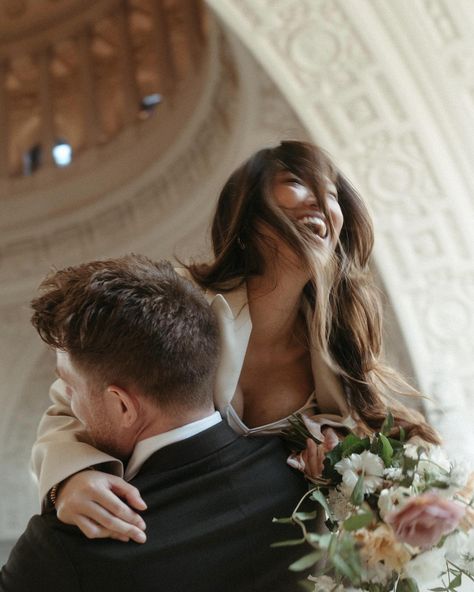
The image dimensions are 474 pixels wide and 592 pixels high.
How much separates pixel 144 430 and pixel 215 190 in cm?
449

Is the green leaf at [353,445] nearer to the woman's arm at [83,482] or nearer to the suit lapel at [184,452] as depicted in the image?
the suit lapel at [184,452]

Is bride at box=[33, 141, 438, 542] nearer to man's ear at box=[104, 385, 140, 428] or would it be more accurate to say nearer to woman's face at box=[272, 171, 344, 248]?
woman's face at box=[272, 171, 344, 248]

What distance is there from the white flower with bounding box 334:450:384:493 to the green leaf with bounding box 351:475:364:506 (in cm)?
3

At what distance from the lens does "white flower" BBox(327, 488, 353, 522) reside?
4.09 feet

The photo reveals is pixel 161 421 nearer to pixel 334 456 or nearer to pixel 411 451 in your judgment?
pixel 334 456

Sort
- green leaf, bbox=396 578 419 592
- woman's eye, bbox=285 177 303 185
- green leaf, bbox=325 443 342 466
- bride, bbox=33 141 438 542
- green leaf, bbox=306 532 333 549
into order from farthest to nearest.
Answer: woman's eye, bbox=285 177 303 185 < bride, bbox=33 141 438 542 < green leaf, bbox=325 443 342 466 < green leaf, bbox=396 578 419 592 < green leaf, bbox=306 532 333 549

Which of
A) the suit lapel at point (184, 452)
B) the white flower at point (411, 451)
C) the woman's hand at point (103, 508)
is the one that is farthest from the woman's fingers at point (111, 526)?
the white flower at point (411, 451)

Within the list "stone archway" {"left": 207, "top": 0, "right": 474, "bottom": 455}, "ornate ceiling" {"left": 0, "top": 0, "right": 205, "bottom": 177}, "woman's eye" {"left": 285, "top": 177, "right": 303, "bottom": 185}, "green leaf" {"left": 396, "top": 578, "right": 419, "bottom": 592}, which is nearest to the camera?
"green leaf" {"left": 396, "top": 578, "right": 419, "bottom": 592}

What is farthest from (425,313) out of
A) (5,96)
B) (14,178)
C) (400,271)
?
(5,96)

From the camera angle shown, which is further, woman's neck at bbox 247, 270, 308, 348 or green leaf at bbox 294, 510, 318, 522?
woman's neck at bbox 247, 270, 308, 348

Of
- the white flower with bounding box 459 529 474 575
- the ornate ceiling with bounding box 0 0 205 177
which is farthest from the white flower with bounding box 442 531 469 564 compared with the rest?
the ornate ceiling with bounding box 0 0 205 177

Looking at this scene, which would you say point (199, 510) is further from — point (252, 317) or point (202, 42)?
point (202, 42)

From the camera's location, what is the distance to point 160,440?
1256 mm

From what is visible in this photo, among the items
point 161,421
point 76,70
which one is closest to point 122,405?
point 161,421
